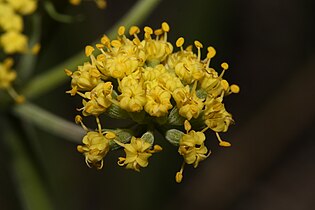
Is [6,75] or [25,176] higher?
[6,75]

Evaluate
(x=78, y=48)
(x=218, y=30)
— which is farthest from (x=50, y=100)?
(x=218, y=30)

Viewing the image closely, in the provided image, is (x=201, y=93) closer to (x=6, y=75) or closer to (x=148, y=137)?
(x=148, y=137)

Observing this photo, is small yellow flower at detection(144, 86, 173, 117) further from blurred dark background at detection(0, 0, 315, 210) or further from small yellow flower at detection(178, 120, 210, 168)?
blurred dark background at detection(0, 0, 315, 210)

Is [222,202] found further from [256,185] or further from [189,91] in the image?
[189,91]

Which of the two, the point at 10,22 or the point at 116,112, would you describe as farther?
the point at 10,22

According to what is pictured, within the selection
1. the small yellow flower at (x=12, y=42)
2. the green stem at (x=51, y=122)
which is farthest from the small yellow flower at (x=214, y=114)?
the small yellow flower at (x=12, y=42)

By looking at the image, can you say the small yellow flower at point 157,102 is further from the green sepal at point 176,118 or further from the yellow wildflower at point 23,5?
the yellow wildflower at point 23,5

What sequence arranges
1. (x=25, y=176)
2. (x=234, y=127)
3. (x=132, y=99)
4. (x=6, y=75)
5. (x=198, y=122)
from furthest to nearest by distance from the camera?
(x=234, y=127) < (x=25, y=176) < (x=6, y=75) < (x=198, y=122) < (x=132, y=99)

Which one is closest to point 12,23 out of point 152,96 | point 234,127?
point 152,96
